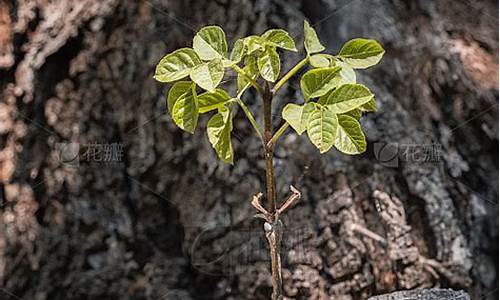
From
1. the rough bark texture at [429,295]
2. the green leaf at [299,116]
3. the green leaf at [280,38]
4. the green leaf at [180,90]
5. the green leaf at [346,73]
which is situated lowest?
the rough bark texture at [429,295]

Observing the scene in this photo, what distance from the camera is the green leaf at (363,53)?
81 cm

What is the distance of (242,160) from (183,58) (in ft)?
1.46

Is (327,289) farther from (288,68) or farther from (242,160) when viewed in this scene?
(288,68)

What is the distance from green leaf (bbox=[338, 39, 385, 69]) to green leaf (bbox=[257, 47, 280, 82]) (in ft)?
0.33

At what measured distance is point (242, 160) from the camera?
1.21m

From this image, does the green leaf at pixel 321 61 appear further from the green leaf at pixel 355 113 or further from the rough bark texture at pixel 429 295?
the rough bark texture at pixel 429 295

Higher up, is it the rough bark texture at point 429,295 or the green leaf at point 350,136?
the green leaf at point 350,136

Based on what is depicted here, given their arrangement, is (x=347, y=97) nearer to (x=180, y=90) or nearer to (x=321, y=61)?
(x=321, y=61)

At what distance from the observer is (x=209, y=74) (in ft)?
2.50

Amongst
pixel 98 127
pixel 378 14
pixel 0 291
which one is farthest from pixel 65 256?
pixel 378 14

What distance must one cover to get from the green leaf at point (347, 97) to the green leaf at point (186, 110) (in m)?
0.16

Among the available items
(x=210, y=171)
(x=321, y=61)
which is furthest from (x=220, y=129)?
(x=210, y=171)

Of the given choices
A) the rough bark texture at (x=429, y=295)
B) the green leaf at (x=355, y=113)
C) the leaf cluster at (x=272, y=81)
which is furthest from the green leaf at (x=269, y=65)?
the rough bark texture at (x=429, y=295)

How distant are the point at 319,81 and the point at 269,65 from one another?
64 mm
